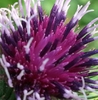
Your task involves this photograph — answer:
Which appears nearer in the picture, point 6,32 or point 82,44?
point 6,32

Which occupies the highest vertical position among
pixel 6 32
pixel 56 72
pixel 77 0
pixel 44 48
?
pixel 77 0

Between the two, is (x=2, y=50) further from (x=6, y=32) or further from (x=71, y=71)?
(x=71, y=71)

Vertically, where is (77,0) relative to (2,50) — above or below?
above

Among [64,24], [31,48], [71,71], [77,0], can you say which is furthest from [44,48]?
[77,0]

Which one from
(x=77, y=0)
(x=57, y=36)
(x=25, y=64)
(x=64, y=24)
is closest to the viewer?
(x=25, y=64)

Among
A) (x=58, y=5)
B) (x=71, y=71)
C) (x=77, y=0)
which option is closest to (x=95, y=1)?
(x=77, y=0)

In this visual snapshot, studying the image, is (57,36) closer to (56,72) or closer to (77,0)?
(56,72)

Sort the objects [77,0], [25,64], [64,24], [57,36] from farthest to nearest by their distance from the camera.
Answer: [77,0], [64,24], [57,36], [25,64]
